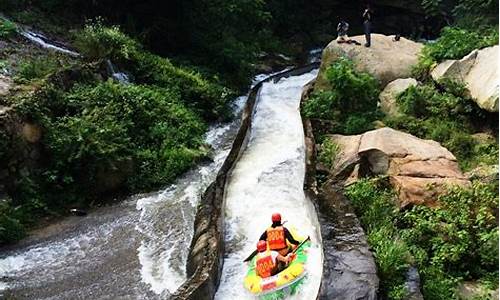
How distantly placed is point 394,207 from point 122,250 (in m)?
5.32

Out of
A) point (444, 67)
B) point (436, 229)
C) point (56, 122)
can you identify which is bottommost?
point (436, 229)

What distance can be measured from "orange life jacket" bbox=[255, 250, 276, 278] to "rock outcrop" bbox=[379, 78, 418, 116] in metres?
6.96

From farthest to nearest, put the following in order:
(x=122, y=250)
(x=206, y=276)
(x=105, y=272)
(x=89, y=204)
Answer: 1. (x=89, y=204)
2. (x=122, y=250)
3. (x=105, y=272)
4. (x=206, y=276)

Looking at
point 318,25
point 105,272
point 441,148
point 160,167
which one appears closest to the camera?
point 105,272

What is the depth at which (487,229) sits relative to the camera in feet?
29.5

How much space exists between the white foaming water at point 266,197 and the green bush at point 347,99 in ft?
4.11

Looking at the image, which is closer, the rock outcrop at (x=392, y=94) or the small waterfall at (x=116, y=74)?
the rock outcrop at (x=392, y=94)

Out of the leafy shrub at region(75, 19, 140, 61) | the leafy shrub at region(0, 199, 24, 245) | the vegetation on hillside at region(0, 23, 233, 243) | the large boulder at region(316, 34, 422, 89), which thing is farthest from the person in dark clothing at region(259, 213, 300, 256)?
the leafy shrub at region(75, 19, 140, 61)

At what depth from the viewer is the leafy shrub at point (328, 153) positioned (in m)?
12.7

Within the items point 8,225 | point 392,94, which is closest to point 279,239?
point 8,225

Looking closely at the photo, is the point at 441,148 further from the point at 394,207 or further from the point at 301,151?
the point at 301,151

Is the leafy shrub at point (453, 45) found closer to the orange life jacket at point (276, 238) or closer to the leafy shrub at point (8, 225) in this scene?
the orange life jacket at point (276, 238)

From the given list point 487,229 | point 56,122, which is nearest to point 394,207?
point 487,229

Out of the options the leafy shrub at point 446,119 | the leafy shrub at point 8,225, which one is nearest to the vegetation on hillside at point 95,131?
the leafy shrub at point 8,225
